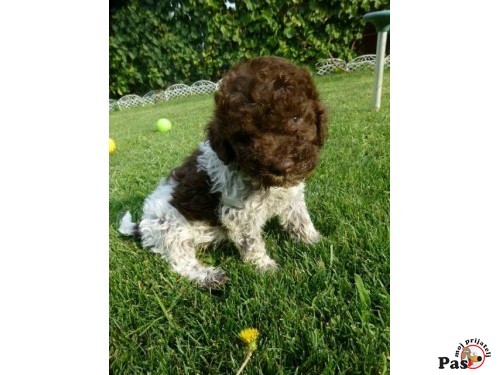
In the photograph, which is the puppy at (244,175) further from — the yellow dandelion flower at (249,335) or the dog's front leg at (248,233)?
the yellow dandelion flower at (249,335)

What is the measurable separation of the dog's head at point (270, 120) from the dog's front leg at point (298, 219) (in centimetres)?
51

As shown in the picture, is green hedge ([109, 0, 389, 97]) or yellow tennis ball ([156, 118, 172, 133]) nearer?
green hedge ([109, 0, 389, 97])

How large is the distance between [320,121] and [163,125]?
11.6 ft

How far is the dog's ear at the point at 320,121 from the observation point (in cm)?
155

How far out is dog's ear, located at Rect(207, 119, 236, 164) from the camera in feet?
5.00

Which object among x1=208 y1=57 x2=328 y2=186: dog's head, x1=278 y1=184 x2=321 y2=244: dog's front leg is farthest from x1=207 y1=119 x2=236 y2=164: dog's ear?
x1=278 y1=184 x2=321 y2=244: dog's front leg

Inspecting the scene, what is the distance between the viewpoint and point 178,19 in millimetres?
2088

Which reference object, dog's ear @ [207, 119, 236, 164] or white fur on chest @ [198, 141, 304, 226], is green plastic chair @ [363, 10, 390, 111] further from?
dog's ear @ [207, 119, 236, 164]

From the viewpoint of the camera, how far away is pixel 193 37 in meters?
2.22

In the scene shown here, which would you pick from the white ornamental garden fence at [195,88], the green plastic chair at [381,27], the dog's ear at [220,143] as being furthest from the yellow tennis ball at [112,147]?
the green plastic chair at [381,27]

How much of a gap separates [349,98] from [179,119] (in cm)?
215

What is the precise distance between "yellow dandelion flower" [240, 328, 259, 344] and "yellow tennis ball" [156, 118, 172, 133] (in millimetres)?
3540
